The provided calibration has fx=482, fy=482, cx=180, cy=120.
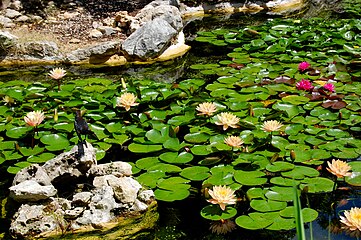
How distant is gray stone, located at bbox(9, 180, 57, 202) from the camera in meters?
2.58

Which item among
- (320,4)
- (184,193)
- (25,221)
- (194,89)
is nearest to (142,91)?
A: (194,89)

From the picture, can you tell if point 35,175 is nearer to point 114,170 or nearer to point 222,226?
point 114,170

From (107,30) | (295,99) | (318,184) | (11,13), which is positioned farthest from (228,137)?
(11,13)

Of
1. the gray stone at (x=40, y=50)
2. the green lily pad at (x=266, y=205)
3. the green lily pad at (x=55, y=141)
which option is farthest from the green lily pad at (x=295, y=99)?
the gray stone at (x=40, y=50)

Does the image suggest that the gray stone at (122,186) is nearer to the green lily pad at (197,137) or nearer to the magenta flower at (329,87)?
the green lily pad at (197,137)

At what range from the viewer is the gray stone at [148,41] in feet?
18.0

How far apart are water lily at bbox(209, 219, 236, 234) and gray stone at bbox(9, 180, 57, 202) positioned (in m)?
0.90

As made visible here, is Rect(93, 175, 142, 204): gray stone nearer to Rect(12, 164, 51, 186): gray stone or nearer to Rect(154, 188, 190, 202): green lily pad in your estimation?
Rect(154, 188, 190, 202): green lily pad

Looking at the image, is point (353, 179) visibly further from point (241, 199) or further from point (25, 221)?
point (25, 221)

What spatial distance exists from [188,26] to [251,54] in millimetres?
2306

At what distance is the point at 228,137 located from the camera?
3000mm

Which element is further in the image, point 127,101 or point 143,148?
point 127,101

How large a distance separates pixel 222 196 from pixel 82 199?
79 centimetres

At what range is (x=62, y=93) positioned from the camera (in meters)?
4.00
